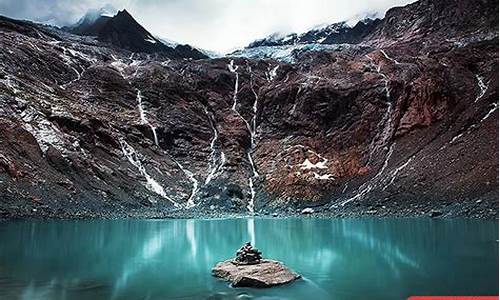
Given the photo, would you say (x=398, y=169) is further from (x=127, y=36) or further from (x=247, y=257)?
(x=127, y=36)

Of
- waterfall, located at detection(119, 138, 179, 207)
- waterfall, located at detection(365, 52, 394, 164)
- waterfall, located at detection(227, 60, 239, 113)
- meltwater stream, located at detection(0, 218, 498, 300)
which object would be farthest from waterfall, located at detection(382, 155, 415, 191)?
waterfall, located at detection(227, 60, 239, 113)

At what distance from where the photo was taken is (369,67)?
59438 millimetres

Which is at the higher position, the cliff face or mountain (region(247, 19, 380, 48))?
mountain (region(247, 19, 380, 48))

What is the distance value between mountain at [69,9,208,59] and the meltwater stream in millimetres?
69381

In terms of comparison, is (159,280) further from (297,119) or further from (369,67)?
(369,67)

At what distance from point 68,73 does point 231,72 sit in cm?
2051

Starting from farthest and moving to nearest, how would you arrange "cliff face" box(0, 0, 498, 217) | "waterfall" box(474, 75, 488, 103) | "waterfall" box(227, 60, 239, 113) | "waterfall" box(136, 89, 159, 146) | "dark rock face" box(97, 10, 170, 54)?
1. "dark rock face" box(97, 10, 170, 54)
2. "waterfall" box(227, 60, 239, 113)
3. "waterfall" box(136, 89, 159, 146)
4. "waterfall" box(474, 75, 488, 103)
5. "cliff face" box(0, 0, 498, 217)

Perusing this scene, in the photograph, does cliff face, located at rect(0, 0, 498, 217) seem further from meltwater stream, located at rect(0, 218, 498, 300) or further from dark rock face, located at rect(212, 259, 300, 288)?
dark rock face, located at rect(212, 259, 300, 288)

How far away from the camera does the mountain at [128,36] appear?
88.8 meters

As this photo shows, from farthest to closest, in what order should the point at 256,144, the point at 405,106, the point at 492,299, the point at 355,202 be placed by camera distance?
the point at 256,144
the point at 405,106
the point at 355,202
the point at 492,299

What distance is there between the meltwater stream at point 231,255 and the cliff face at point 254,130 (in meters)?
11.0

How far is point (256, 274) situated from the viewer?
10766 mm

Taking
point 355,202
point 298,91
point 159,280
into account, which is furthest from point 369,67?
point 159,280

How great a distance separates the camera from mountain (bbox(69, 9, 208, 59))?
88750 millimetres
